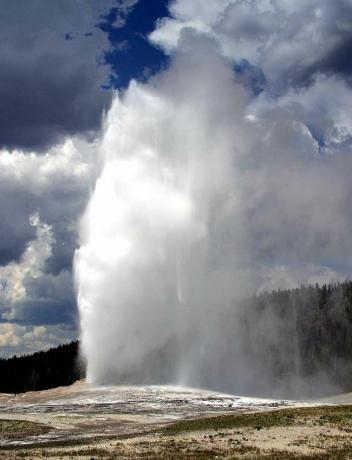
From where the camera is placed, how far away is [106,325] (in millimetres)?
92250

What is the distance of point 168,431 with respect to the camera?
4034 centimetres

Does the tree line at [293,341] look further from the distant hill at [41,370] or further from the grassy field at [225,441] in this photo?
the grassy field at [225,441]

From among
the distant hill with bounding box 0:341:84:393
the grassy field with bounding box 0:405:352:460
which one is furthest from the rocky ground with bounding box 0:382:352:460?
the distant hill with bounding box 0:341:84:393

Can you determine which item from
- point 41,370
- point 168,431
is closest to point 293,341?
point 41,370

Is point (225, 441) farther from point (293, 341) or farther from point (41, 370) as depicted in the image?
point (41, 370)

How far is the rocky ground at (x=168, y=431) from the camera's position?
99.7 ft

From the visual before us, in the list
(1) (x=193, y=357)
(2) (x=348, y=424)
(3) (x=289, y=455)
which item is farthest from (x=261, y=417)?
(1) (x=193, y=357)

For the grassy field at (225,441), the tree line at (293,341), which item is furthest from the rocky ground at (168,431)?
the tree line at (293,341)

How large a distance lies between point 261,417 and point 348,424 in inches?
281

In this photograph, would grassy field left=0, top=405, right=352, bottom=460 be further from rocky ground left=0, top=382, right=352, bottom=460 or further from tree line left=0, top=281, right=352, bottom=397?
tree line left=0, top=281, right=352, bottom=397

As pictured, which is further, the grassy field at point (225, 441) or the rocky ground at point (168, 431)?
the rocky ground at point (168, 431)

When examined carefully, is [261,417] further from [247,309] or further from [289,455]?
[247,309]

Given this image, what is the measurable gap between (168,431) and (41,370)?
122 meters

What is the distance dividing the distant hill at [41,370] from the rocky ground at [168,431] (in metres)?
71.9
